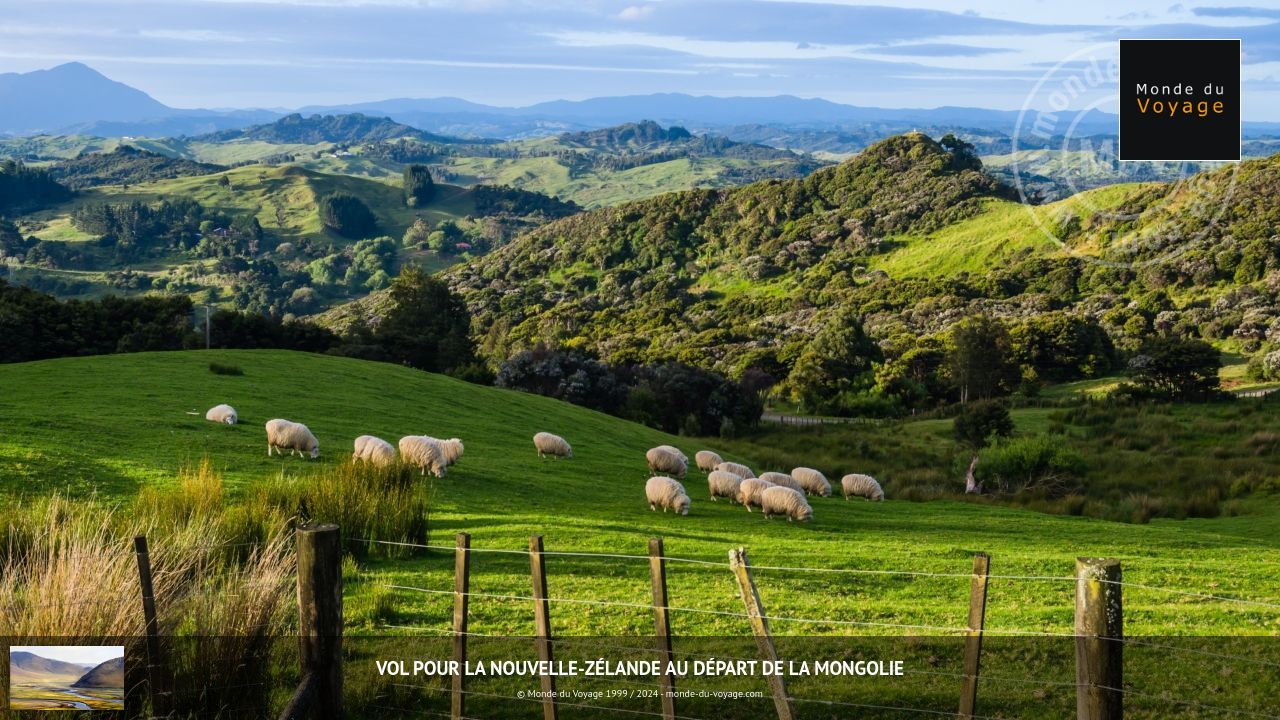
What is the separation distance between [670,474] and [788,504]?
7.20 metres

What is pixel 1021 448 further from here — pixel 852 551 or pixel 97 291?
pixel 97 291

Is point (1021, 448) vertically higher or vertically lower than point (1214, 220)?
lower

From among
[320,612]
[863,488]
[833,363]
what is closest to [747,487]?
[863,488]

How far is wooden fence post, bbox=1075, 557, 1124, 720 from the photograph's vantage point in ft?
17.3

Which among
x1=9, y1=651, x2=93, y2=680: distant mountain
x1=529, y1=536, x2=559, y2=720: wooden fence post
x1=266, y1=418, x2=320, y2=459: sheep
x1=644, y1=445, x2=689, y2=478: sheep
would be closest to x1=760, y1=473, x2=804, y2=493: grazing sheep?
x1=644, y1=445, x2=689, y2=478: sheep

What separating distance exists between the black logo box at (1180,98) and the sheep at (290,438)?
854 inches

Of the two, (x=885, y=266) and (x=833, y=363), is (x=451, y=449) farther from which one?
(x=885, y=266)

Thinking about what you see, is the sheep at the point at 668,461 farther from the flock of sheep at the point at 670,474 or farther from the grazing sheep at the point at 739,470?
the grazing sheep at the point at 739,470

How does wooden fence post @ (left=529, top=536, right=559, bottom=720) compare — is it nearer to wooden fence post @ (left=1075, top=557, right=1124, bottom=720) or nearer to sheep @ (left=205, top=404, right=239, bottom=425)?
wooden fence post @ (left=1075, top=557, right=1124, bottom=720)

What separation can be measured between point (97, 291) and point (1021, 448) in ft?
559

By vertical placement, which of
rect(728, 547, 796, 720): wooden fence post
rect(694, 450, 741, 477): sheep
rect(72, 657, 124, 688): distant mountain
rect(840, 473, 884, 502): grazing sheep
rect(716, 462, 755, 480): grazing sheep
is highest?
rect(728, 547, 796, 720): wooden fence post

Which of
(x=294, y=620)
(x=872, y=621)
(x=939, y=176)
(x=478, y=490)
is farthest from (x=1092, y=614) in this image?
(x=939, y=176)

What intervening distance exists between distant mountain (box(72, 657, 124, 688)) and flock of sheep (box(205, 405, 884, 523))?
26.3 ft

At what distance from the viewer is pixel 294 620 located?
8.26 m
